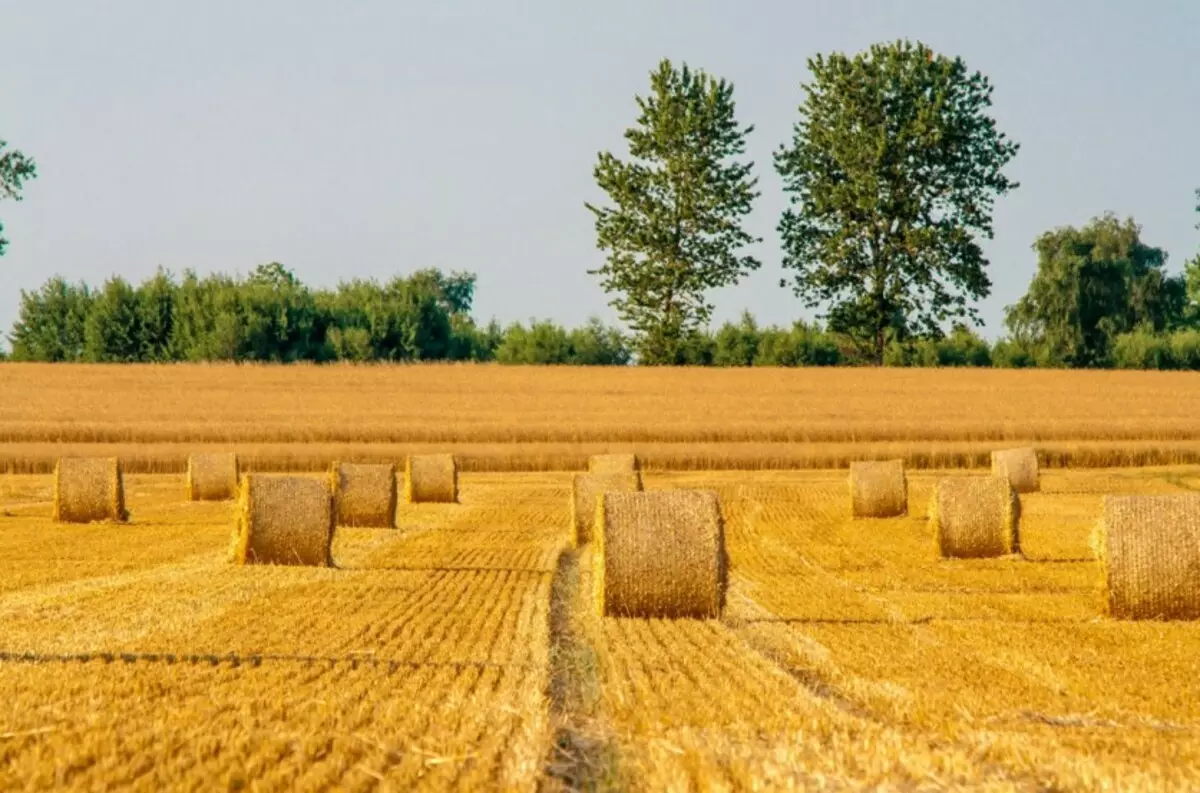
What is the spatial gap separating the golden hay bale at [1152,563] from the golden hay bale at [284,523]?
7.10 metres

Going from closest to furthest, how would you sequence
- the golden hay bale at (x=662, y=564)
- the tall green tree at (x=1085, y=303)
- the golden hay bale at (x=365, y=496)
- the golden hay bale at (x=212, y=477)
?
the golden hay bale at (x=662, y=564), the golden hay bale at (x=365, y=496), the golden hay bale at (x=212, y=477), the tall green tree at (x=1085, y=303)

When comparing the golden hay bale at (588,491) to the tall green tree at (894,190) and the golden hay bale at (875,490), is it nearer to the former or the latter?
the golden hay bale at (875,490)

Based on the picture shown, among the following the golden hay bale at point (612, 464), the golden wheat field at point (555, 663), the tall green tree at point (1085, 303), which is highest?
the tall green tree at point (1085, 303)

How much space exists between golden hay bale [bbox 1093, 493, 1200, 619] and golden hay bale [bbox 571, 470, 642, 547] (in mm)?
8300

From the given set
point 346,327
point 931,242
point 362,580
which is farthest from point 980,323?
point 362,580

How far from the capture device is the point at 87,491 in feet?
77.2

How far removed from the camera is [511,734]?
670cm

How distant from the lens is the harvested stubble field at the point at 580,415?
38.7 m

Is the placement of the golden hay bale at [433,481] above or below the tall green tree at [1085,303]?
below

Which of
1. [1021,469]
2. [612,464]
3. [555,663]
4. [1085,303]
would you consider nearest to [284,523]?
[555,663]

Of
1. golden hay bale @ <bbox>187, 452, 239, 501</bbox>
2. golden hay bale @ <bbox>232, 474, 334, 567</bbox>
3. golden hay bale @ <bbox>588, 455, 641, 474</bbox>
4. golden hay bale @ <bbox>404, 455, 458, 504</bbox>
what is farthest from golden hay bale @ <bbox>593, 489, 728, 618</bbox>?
golden hay bale @ <bbox>187, 452, 239, 501</bbox>

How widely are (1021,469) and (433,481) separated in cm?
1023

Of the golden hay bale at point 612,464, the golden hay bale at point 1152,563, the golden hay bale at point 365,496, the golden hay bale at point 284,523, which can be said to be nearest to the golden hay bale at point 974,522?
the golden hay bale at point 1152,563

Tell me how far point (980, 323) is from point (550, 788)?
175 ft
